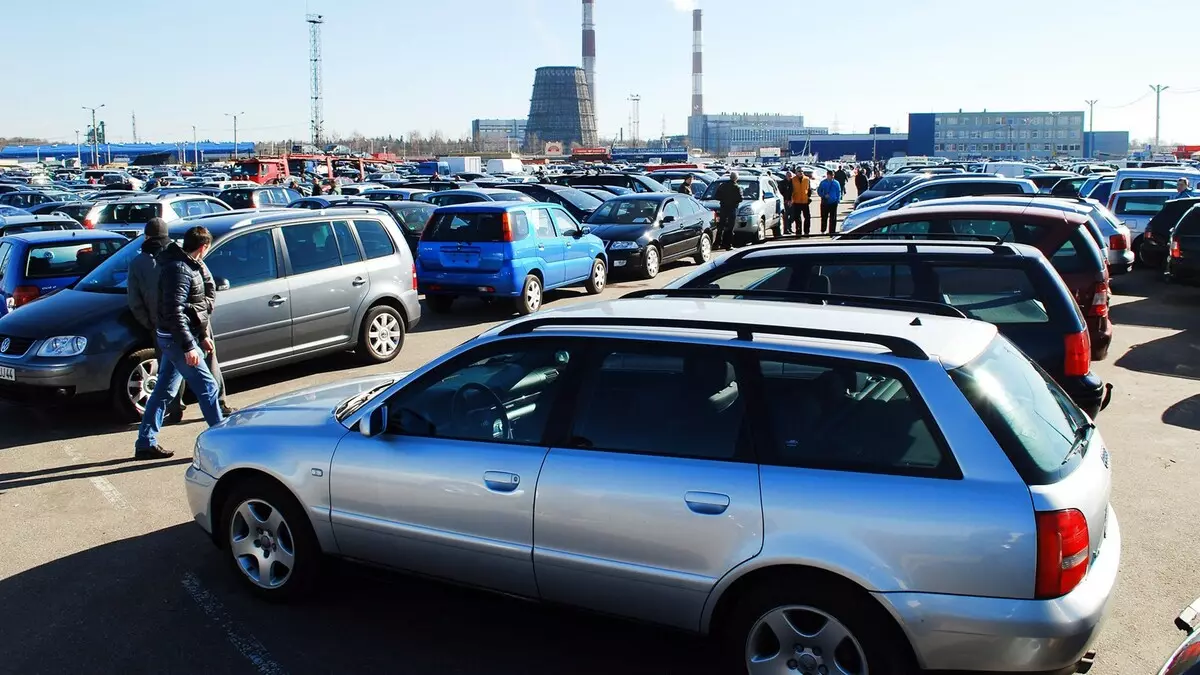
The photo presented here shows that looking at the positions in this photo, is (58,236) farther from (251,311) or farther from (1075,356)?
(1075,356)

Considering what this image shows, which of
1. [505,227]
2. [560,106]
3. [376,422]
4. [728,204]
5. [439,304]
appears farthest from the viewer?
[560,106]

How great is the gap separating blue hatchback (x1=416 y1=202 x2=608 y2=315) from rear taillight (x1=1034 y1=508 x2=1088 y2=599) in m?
10.8

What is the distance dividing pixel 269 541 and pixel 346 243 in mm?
6005

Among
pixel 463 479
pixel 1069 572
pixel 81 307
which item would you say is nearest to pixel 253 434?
pixel 463 479

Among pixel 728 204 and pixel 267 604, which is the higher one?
pixel 728 204

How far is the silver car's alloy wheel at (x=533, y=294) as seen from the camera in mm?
13945

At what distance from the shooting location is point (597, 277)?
53.0 ft

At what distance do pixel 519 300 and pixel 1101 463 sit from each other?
10.5 metres

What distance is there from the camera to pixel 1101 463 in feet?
12.4

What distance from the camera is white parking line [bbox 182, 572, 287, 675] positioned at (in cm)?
429

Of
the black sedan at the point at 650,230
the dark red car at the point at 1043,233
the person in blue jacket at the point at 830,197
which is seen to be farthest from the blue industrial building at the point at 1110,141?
the dark red car at the point at 1043,233

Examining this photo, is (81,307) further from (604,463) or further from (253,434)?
(604,463)

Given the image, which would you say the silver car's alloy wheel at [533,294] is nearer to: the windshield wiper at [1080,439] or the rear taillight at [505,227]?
the rear taillight at [505,227]

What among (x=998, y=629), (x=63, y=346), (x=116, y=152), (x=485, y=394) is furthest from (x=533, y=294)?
(x=116, y=152)
